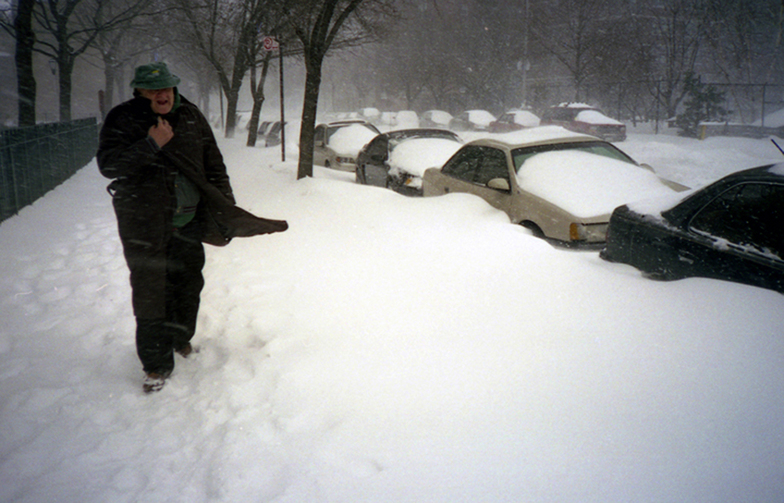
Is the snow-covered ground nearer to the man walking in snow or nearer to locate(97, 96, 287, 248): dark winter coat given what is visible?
the man walking in snow

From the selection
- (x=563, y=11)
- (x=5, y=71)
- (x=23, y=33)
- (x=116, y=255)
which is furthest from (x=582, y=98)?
(x=5, y=71)

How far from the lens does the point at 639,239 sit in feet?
12.3

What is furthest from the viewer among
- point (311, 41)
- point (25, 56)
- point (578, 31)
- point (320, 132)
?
point (578, 31)

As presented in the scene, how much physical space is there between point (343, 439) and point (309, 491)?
1.08 feet

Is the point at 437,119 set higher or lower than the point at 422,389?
higher

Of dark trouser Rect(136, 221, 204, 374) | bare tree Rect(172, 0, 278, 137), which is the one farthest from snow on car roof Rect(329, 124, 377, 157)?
dark trouser Rect(136, 221, 204, 374)

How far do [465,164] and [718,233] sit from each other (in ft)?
12.8

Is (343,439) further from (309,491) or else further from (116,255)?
(116,255)

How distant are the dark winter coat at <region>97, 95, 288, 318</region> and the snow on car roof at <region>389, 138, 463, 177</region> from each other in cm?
540

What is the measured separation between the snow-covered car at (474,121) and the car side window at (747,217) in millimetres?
26531

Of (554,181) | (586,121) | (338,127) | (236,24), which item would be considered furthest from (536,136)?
(586,121)

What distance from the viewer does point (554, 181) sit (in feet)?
18.1

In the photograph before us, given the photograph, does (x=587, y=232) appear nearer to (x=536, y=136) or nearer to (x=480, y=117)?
(x=536, y=136)

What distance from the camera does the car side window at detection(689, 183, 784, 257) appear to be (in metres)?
2.96
